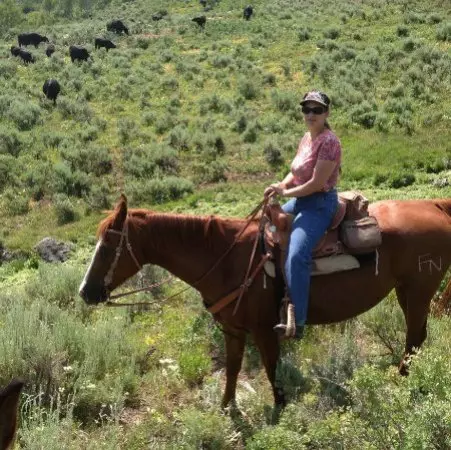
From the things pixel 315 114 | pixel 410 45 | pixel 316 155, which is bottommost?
pixel 410 45

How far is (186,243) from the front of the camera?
4.45m

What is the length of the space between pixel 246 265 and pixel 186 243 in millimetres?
527

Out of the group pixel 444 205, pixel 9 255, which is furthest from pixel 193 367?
pixel 9 255

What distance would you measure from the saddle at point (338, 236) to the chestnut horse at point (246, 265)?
0.49 ft

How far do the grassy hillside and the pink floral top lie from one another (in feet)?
5.09

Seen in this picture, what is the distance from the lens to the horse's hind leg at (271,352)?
4469 millimetres

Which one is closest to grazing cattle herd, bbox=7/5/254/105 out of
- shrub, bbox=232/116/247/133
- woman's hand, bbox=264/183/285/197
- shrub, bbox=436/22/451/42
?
shrub, bbox=232/116/247/133

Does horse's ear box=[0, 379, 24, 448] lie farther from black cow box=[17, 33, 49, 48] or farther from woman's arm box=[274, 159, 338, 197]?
black cow box=[17, 33, 49, 48]

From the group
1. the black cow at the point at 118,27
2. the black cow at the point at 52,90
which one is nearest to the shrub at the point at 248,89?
the black cow at the point at 52,90

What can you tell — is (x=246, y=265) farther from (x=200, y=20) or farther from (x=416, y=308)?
(x=200, y=20)

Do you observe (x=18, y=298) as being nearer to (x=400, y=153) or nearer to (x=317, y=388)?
(x=317, y=388)

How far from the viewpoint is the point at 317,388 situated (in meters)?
4.49

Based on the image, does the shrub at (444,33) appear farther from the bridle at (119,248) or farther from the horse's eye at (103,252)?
the horse's eye at (103,252)

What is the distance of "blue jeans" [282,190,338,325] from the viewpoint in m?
4.20
